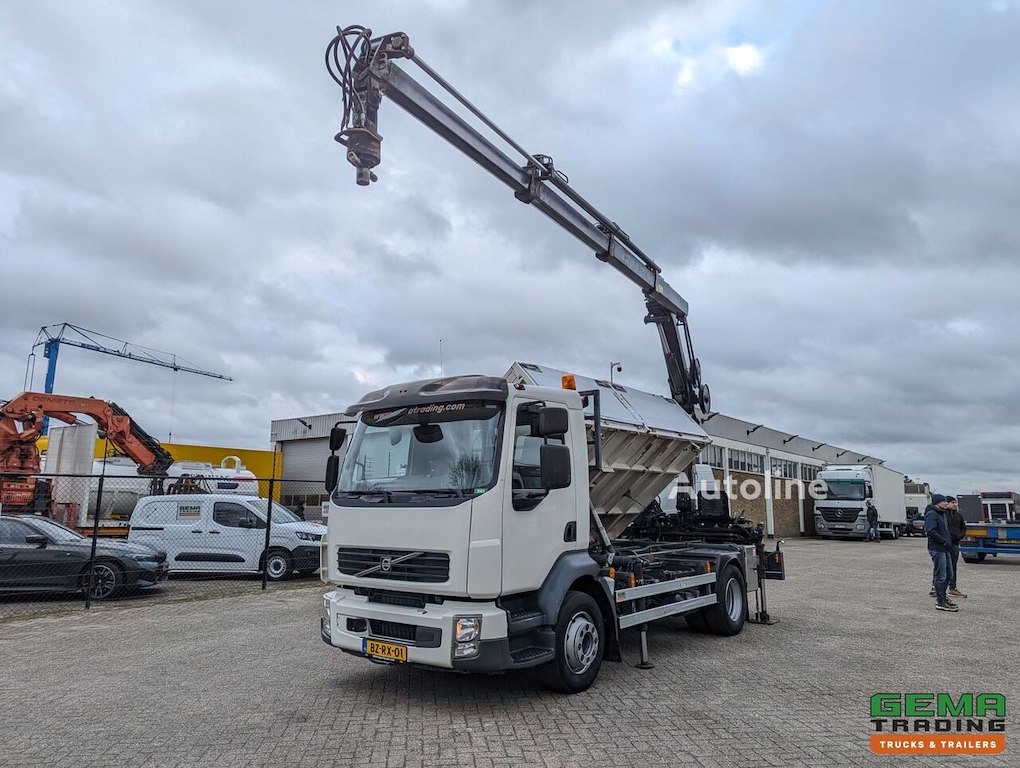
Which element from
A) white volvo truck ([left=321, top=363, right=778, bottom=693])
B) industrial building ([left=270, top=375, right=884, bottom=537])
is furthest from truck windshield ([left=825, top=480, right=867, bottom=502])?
white volvo truck ([left=321, top=363, right=778, bottom=693])

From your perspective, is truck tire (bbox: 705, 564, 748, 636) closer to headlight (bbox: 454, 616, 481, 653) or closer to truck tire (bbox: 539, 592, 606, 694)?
truck tire (bbox: 539, 592, 606, 694)

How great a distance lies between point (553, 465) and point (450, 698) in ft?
7.05

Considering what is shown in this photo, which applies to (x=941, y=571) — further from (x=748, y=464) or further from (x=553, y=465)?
(x=748, y=464)

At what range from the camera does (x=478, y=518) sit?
17.1 feet

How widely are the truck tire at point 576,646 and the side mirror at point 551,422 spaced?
4.69 ft

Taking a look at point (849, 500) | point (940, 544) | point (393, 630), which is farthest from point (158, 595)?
point (849, 500)

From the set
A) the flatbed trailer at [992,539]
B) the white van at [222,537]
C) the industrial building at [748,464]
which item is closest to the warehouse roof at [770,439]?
the industrial building at [748,464]

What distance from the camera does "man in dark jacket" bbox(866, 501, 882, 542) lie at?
3203 cm

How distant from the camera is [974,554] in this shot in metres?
20.6

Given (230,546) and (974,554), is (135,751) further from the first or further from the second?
(974,554)

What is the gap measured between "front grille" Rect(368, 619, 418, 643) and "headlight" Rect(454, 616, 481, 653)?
0.38m

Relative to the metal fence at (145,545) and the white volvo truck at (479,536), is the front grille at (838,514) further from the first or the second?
the white volvo truck at (479,536)

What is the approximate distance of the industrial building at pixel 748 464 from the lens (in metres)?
33.1

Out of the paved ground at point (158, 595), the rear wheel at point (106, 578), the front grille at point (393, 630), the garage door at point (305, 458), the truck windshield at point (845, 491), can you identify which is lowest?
the paved ground at point (158, 595)
